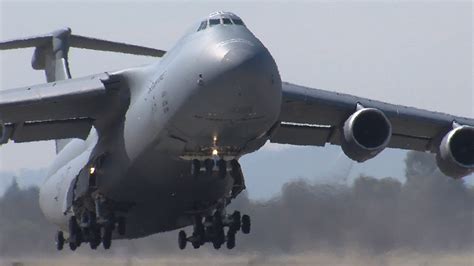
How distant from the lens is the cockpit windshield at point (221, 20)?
21594 millimetres

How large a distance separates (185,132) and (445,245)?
8.43 m

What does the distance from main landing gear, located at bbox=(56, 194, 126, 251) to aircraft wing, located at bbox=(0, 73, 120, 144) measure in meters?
1.49

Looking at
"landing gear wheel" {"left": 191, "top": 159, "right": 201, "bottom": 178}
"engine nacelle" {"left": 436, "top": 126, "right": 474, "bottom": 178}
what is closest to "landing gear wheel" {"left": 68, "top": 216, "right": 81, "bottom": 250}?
"landing gear wheel" {"left": 191, "top": 159, "right": 201, "bottom": 178}

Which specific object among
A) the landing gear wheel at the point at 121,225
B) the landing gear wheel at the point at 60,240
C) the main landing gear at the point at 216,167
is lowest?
the landing gear wheel at the point at 60,240

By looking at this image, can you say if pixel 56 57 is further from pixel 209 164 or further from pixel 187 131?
pixel 187 131

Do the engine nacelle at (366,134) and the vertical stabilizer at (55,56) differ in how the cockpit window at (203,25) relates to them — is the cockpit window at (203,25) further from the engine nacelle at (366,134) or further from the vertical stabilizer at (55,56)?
the vertical stabilizer at (55,56)

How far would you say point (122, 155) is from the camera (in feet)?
77.0

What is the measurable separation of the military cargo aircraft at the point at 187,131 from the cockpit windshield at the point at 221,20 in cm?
2

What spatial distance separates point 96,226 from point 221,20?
476 cm

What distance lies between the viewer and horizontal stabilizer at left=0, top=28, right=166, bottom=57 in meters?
27.7

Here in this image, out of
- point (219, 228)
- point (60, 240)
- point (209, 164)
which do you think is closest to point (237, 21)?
point (209, 164)

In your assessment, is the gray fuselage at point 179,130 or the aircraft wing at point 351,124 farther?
the aircraft wing at point 351,124

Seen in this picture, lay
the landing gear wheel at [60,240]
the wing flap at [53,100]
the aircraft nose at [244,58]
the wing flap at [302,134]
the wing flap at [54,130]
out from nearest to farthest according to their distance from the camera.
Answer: the aircraft nose at [244,58], the wing flap at [53,100], the wing flap at [54,130], the wing flap at [302,134], the landing gear wheel at [60,240]

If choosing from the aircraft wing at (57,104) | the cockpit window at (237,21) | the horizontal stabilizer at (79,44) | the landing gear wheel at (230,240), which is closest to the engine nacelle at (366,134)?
the landing gear wheel at (230,240)
